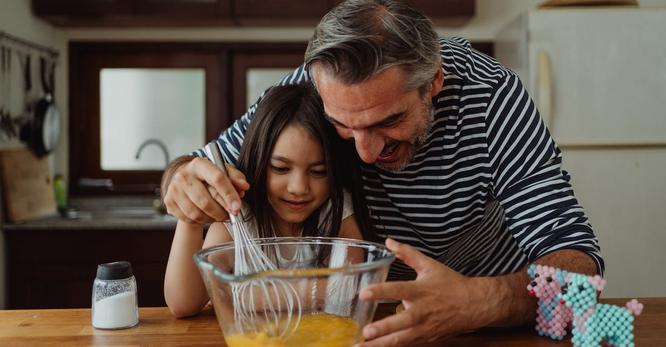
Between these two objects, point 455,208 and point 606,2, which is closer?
point 455,208

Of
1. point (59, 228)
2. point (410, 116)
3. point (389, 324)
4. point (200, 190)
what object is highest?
point (410, 116)

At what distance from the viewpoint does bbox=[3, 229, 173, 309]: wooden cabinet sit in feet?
8.84

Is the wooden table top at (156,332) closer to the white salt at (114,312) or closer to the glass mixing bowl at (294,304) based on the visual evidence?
the white salt at (114,312)

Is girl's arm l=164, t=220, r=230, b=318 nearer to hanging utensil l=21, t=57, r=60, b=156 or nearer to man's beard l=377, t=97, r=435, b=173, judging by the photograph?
man's beard l=377, t=97, r=435, b=173

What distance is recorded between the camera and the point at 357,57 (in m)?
1.11

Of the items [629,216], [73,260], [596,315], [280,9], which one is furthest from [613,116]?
[73,260]

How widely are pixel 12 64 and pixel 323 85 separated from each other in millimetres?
2125

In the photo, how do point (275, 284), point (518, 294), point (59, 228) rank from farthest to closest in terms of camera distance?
1. point (59, 228)
2. point (518, 294)
3. point (275, 284)

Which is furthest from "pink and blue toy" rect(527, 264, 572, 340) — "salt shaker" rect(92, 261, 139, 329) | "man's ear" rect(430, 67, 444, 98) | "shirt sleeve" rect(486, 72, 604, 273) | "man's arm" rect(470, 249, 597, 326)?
"salt shaker" rect(92, 261, 139, 329)

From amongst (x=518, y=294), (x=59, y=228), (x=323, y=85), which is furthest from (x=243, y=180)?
(x=59, y=228)

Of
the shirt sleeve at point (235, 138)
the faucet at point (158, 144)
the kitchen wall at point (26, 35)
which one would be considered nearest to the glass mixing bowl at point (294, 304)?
the shirt sleeve at point (235, 138)

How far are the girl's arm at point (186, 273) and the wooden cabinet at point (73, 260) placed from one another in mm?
1458

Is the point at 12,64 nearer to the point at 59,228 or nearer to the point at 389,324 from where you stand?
the point at 59,228

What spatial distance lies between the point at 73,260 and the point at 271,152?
1677mm
